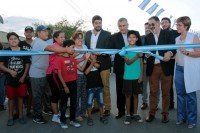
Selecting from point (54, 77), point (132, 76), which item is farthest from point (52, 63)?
point (132, 76)

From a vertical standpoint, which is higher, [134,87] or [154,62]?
[154,62]

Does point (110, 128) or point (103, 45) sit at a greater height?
point (103, 45)

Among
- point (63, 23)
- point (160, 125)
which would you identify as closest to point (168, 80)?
point (160, 125)

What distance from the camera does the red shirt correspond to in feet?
16.9

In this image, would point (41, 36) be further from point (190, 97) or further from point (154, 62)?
point (190, 97)

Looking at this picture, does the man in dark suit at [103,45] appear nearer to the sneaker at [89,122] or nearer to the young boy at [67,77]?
the sneaker at [89,122]

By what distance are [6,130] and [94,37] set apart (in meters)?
2.68

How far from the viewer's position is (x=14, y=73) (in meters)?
5.47

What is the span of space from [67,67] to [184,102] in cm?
234

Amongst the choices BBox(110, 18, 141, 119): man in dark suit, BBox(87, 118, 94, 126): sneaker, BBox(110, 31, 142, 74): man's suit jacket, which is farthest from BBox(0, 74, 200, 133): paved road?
BBox(110, 31, 142, 74): man's suit jacket

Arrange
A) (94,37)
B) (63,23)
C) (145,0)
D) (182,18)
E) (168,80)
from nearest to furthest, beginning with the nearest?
(182,18)
(168,80)
(94,37)
(145,0)
(63,23)

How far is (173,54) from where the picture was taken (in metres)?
5.33

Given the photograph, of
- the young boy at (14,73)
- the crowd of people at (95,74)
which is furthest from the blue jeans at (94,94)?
the young boy at (14,73)

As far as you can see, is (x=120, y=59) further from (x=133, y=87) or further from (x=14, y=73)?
(x=14, y=73)
